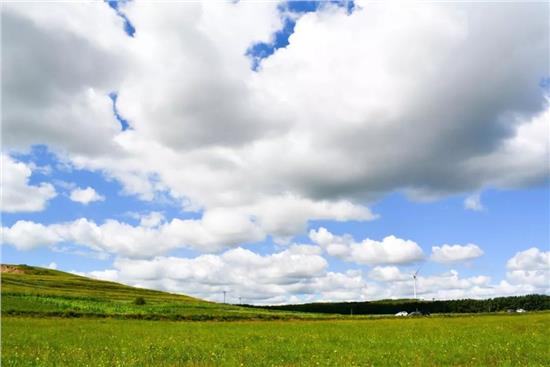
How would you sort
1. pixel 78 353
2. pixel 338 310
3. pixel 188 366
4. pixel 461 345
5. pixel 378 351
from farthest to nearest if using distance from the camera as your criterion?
pixel 338 310
pixel 461 345
pixel 378 351
pixel 78 353
pixel 188 366

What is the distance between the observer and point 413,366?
2161cm

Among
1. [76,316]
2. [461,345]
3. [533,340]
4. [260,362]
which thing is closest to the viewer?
[260,362]

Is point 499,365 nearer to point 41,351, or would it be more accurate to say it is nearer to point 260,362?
point 260,362

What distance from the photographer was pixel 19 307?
245 ft

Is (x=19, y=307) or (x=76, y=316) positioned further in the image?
(x=19, y=307)

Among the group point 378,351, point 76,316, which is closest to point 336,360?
point 378,351

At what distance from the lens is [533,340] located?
3350 cm

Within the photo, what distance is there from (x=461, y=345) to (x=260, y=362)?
14.4m

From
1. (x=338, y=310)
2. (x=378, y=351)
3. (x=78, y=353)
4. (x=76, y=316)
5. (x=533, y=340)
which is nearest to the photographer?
(x=78, y=353)

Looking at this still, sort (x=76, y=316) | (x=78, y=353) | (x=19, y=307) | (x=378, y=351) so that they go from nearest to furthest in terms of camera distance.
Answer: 1. (x=78, y=353)
2. (x=378, y=351)
3. (x=76, y=316)
4. (x=19, y=307)

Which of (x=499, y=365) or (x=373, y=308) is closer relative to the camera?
(x=499, y=365)

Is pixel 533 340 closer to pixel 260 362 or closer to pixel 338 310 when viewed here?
pixel 260 362

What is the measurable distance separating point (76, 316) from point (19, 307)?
38.8 ft

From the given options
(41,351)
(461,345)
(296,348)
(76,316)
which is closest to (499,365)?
(461,345)
